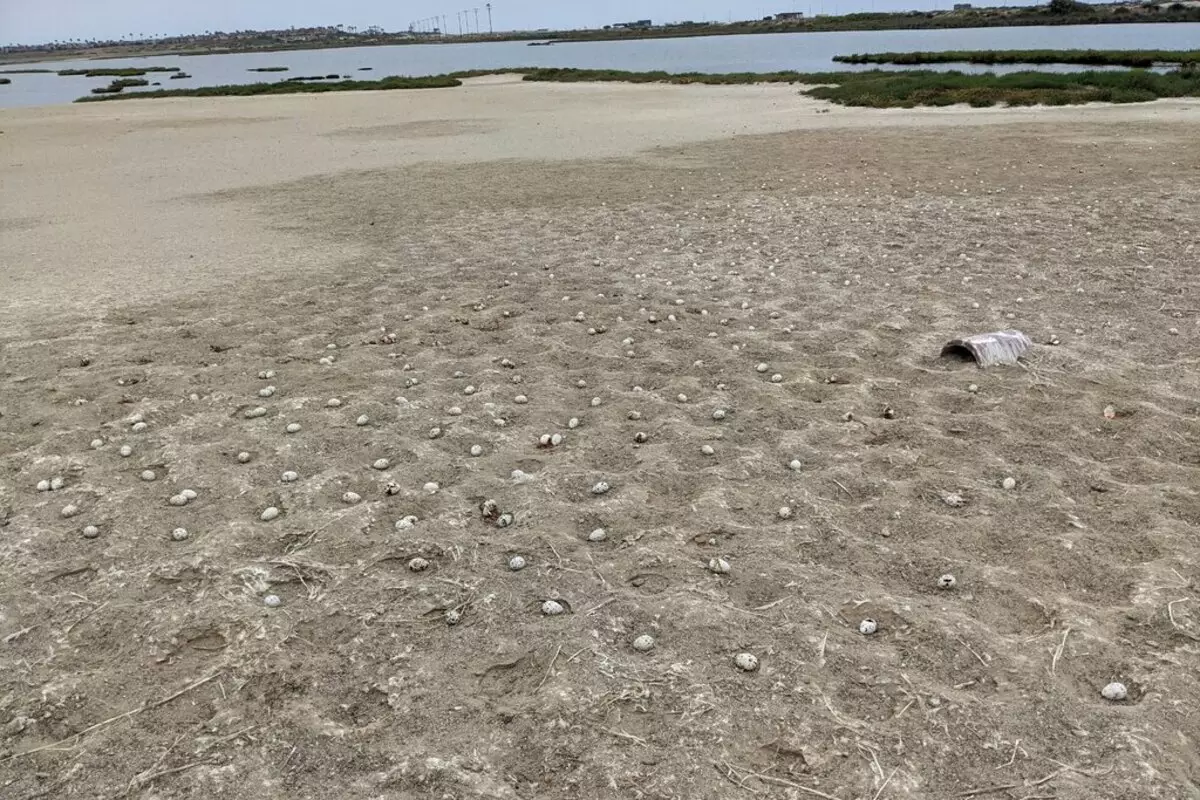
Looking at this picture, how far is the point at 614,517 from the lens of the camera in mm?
4195

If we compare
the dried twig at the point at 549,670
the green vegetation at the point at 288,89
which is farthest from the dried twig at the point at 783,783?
the green vegetation at the point at 288,89

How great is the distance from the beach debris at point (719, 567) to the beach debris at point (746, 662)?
0.58 meters

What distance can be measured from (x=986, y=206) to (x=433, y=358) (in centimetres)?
797

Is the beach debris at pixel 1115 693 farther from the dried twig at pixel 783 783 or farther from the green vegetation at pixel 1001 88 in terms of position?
the green vegetation at pixel 1001 88

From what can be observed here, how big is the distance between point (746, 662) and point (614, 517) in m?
1.22

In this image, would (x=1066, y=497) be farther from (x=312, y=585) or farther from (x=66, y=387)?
(x=66, y=387)

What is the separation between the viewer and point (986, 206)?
10898mm

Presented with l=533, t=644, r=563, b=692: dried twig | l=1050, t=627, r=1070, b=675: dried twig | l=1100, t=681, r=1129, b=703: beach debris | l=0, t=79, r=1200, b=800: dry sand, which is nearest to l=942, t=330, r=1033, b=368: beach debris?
l=0, t=79, r=1200, b=800: dry sand

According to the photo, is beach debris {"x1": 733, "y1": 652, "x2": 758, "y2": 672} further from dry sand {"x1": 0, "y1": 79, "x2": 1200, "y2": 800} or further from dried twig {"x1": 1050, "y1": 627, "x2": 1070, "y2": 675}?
dried twig {"x1": 1050, "y1": 627, "x2": 1070, "y2": 675}

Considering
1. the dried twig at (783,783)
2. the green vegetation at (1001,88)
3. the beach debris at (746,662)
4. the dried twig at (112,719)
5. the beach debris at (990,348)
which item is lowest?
the dried twig at (783,783)

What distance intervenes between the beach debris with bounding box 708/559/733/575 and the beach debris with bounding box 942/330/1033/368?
3.01 m

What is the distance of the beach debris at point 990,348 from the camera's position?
579 cm

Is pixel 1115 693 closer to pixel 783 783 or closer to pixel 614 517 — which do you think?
pixel 783 783

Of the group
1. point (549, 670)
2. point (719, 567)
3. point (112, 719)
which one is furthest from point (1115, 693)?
point (112, 719)
